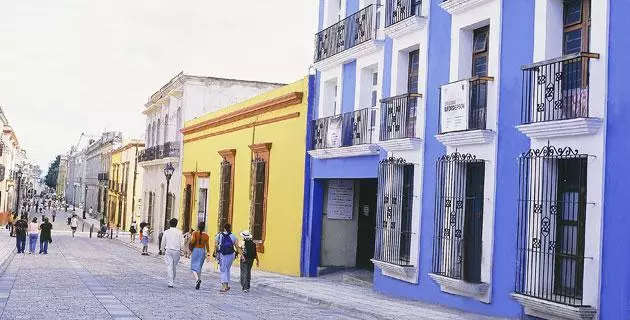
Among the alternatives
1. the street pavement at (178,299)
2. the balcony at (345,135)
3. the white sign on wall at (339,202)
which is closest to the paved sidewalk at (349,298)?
the street pavement at (178,299)

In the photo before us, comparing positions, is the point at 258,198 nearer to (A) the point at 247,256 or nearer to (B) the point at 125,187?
(A) the point at 247,256

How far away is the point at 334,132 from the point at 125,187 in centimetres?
4142

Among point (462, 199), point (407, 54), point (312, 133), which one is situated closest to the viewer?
point (462, 199)

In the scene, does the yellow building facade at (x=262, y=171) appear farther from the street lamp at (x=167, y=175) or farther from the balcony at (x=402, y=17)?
the balcony at (x=402, y=17)

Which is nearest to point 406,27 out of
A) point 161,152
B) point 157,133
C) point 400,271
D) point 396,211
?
point 396,211

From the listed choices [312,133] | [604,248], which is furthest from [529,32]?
[312,133]

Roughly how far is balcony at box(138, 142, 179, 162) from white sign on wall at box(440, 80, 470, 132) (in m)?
23.0

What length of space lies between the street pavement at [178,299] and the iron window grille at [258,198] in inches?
116

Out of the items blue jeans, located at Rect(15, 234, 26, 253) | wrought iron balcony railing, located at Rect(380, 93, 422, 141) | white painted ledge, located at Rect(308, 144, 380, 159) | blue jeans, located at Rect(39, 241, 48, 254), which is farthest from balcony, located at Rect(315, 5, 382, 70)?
blue jeans, located at Rect(39, 241, 48, 254)

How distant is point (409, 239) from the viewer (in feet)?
50.8

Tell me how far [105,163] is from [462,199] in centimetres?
6660

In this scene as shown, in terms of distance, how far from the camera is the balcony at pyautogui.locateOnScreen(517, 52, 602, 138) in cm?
1034

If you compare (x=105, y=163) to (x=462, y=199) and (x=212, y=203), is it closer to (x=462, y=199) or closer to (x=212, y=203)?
(x=212, y=203)

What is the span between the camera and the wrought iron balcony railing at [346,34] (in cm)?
1766
